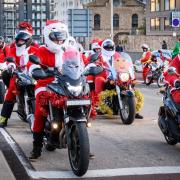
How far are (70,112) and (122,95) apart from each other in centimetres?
438

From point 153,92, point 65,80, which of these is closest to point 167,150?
point 65,80

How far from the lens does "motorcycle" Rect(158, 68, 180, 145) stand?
307 inches

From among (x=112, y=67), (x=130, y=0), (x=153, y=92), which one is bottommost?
(x=153, y=92)

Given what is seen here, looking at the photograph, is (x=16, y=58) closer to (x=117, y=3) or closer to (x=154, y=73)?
(x=154, y=73)

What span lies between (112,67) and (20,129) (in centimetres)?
222

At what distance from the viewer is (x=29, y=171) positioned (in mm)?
6934

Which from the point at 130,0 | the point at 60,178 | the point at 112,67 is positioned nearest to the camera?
the point at 60,178

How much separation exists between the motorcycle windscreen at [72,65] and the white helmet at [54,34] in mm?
580

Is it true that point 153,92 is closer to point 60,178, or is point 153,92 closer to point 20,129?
point 20,129

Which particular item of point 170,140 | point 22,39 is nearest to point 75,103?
point 170,140

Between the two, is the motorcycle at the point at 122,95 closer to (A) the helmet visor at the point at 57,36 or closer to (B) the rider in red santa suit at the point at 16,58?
(B) the rider in red santa suit at the point at 16,58

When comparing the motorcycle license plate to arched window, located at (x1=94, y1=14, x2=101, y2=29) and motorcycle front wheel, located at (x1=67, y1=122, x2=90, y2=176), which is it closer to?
motorcycle front wheel, located at (x1=67, y1=122, x2=90, y2=176)

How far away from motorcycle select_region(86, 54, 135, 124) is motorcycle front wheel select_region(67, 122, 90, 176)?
12.7 ft

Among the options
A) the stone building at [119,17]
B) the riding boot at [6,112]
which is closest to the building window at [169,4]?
the stone building at [119,17]
